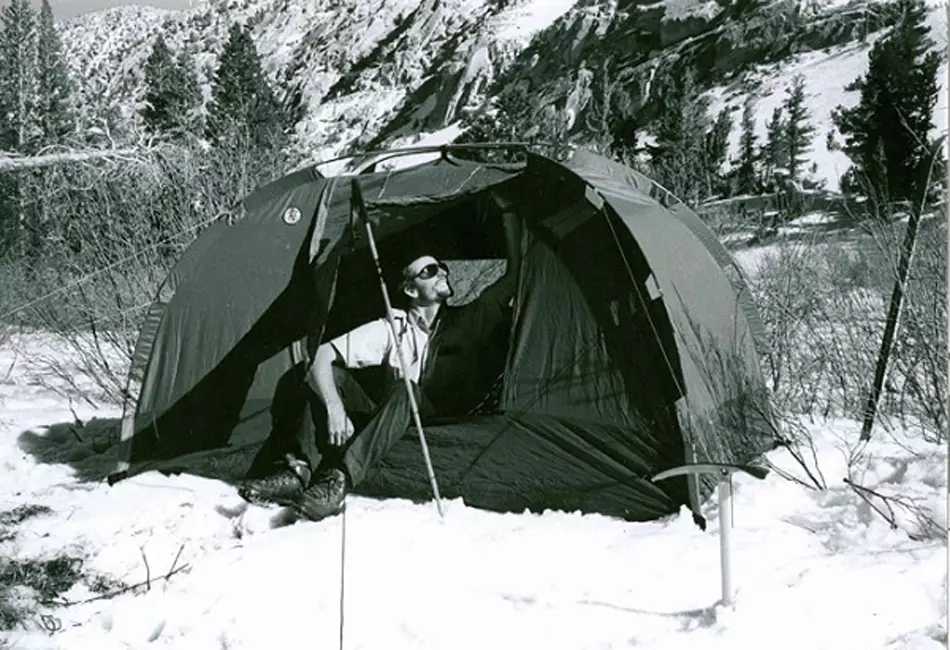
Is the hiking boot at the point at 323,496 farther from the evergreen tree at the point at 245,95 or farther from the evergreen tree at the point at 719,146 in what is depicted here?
the evergreen tree at the point at 719,146

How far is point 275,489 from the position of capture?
13.5ft

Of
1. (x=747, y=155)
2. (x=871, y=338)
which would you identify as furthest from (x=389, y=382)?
(x=747, y=155)

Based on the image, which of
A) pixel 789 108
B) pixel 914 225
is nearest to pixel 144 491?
pixel 914 225

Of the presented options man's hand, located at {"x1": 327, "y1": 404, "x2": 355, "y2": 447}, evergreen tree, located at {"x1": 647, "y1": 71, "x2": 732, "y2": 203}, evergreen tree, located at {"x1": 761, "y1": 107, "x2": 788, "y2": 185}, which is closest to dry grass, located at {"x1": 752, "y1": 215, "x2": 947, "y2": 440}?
man's hand, located at {"x1": 327, "y1": 404, "x2": 355, "y2": 447}

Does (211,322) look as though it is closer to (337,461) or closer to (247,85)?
(337,461)

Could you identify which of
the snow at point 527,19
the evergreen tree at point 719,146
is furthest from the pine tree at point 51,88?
the evergreen tree at point 719,146

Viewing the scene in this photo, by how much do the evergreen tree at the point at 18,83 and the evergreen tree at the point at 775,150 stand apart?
17931mm

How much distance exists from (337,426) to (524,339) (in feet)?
3.10

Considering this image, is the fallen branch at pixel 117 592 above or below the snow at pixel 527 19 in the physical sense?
below

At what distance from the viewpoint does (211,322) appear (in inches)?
176

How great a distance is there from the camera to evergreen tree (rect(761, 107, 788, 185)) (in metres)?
23.9

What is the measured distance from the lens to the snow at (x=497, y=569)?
109 inches

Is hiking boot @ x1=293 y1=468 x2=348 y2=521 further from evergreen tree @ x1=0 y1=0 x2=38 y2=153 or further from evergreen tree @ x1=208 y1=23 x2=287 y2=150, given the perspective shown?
evergreen tree @ x1=208 y1=23 x2=287 y2=150

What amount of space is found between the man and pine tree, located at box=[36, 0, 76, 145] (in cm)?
548
